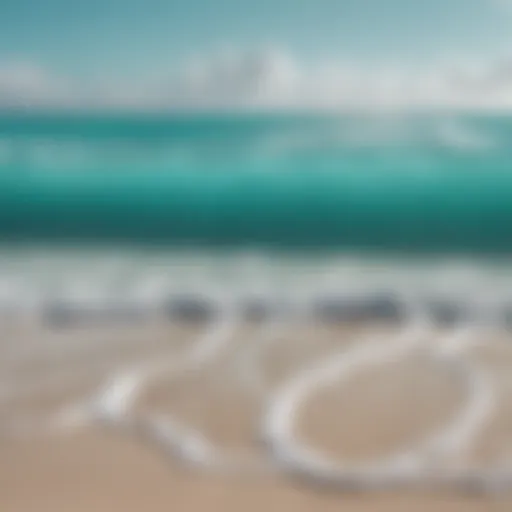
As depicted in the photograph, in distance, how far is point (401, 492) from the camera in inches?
48.8

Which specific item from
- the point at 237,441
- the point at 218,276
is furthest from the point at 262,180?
the point at 237,441

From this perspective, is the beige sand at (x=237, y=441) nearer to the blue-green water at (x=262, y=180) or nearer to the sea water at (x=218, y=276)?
the sea water at (x=218, y=276)

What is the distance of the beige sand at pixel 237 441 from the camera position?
4.02 feet

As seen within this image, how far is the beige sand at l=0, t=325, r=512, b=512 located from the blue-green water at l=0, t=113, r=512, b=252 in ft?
3.28

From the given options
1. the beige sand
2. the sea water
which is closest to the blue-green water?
the sea water

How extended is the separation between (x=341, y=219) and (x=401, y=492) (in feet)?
5.56

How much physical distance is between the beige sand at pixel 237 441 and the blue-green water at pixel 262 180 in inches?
39.3

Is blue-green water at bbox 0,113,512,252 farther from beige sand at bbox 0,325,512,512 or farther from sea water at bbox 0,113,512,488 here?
beige sand at bbox 0,325,512,512

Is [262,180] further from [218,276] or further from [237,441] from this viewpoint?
[237,441]

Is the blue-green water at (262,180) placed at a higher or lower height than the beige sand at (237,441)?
higher

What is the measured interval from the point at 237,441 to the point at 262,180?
1.71 meters

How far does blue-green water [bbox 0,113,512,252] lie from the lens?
271 cm

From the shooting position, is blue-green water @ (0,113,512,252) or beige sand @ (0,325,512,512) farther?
blue-green water @ (0,113,512,252)

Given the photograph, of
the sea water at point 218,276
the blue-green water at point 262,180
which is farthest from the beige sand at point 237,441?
the blue-green water at point 262,180
